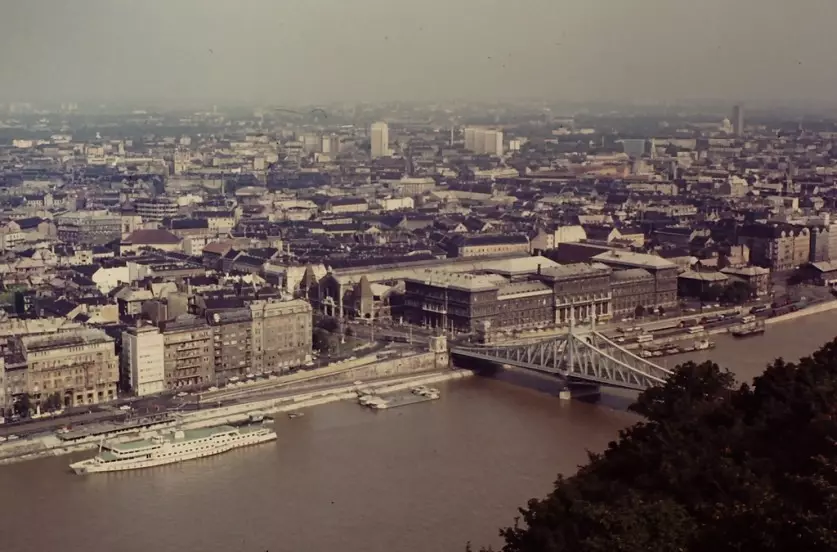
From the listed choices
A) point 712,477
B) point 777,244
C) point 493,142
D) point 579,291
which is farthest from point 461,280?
point 493,142

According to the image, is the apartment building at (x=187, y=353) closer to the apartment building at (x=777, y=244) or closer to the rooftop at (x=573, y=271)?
the rooftop at (x=573, y=271)

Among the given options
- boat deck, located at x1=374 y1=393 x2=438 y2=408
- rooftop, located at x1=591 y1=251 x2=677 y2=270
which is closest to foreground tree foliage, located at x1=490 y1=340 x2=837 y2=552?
boat deck, located at x1=374 y1=393 x2=438 y2=408

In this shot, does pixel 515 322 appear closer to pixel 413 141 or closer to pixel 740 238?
pixel 740 238

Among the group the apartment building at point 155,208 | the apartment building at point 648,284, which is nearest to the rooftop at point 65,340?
the apartment building at point 648,284

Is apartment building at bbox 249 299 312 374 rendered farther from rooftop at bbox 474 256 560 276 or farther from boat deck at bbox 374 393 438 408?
rooftop at bbox 474 256 560 276

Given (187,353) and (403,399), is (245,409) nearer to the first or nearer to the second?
(187,353)
